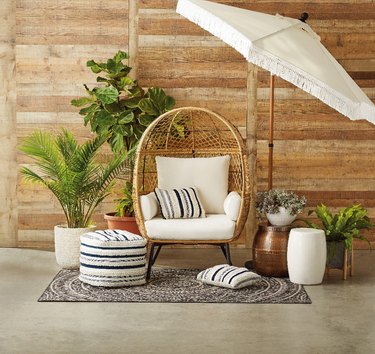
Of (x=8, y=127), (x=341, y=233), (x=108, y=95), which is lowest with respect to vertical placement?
(x=341, y=233)

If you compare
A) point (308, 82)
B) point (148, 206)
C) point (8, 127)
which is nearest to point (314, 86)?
point (308, 82)

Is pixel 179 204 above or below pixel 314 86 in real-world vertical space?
below

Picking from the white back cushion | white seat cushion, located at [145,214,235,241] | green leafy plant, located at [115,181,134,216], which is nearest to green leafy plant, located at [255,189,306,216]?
white seat cushion, located at [145,214,235,241]

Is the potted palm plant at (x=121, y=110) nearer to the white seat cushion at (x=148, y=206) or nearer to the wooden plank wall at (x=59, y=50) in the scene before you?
the wooden plank wall at (x=59, y=50)

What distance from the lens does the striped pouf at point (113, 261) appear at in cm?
481

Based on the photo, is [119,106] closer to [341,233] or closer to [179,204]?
[179,204]

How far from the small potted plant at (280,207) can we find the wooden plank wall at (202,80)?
1091 mm

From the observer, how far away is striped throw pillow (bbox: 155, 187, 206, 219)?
5336mm

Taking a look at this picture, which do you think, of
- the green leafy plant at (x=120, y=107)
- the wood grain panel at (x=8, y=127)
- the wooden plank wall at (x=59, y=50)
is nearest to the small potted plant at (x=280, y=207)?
the green leafy plant at (x=120, y=107)

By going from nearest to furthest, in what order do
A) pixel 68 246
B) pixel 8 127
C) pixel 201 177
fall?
pixel 68 246 < pixel 201 177 < pixel 8 127

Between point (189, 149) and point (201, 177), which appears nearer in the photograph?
point (201, 177)

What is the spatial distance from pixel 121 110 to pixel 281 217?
1562mm

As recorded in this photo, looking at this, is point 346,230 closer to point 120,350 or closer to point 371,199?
point 371,199

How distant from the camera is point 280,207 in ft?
17.2
